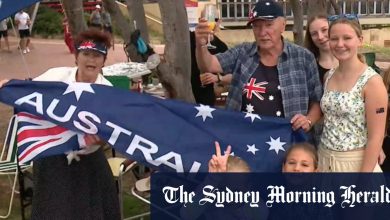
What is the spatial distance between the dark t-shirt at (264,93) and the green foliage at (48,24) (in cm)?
2200

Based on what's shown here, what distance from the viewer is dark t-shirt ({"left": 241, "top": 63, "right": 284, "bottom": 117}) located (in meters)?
3.59

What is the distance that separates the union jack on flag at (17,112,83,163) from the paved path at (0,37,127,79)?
10.1 meters

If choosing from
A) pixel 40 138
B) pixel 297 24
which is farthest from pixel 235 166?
pixel 297 24

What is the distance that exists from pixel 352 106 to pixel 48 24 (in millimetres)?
23145

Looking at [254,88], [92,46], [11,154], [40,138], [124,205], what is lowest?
[124,205]

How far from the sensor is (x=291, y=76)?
3568 mm

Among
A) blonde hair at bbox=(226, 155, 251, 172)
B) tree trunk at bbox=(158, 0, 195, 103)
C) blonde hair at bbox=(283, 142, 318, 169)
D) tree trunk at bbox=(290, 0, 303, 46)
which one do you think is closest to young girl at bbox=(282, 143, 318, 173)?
blonde hair at bbox=(283, 142, 318, 169)

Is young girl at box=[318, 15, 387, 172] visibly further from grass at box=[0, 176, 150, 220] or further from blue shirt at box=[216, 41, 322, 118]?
grass at box=[0, 176, 150, 220]

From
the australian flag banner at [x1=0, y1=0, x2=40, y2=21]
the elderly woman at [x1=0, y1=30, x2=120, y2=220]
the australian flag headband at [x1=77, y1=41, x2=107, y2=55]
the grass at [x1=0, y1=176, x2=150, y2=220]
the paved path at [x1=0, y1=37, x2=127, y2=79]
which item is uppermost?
the australian flag banner at [x1=0, y1=0, x2=40, y2=21]

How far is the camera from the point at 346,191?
10.9 ft

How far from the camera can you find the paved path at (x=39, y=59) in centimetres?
1491

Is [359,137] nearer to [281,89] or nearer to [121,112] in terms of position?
[281,89]

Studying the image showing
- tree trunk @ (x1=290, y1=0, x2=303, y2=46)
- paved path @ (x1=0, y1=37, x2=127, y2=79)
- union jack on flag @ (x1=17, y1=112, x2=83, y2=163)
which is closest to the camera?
union jack on flag @ (x1=17, y1=112, x2=83, y2=163)

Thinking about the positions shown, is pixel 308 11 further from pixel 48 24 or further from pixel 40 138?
pixel 48 24
